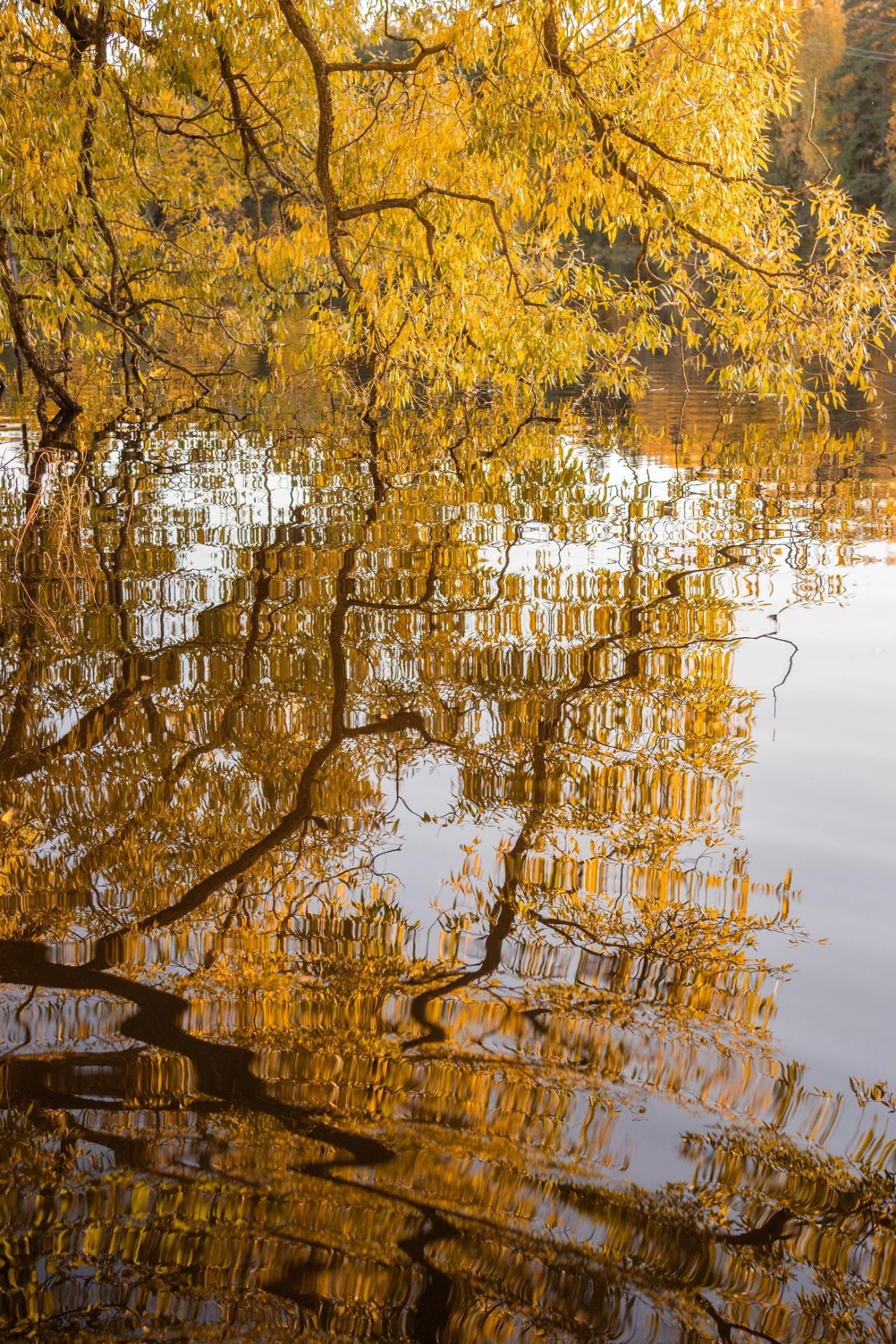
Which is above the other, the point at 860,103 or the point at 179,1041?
the point at 860,103

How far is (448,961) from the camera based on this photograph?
2.64 meters

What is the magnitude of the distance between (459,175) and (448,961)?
733 centimetres

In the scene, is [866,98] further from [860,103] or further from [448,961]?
[448,961]

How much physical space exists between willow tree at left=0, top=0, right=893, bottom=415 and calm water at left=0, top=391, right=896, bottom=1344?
2.85 m

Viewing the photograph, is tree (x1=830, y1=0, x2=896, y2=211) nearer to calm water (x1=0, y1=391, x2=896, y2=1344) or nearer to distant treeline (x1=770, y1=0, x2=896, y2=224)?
distant treeline (x1=770, y1=0, x2=896, y2=224)

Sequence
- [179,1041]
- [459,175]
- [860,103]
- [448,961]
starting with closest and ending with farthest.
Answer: [179,1041] < [448,961] < [459,175] < [860,103]

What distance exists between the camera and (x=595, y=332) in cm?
866

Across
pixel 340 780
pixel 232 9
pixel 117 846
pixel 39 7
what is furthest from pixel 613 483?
pixel 117 846

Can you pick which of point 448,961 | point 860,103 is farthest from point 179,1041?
point 860,103

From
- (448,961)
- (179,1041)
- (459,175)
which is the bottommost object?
(179,1041)

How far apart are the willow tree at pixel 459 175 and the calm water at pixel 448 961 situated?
2.85m

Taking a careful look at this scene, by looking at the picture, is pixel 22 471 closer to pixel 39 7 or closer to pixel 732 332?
pixel 39 7

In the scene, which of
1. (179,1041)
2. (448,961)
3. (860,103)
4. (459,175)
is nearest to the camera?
(179,1041)

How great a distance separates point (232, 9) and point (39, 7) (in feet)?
4.27
